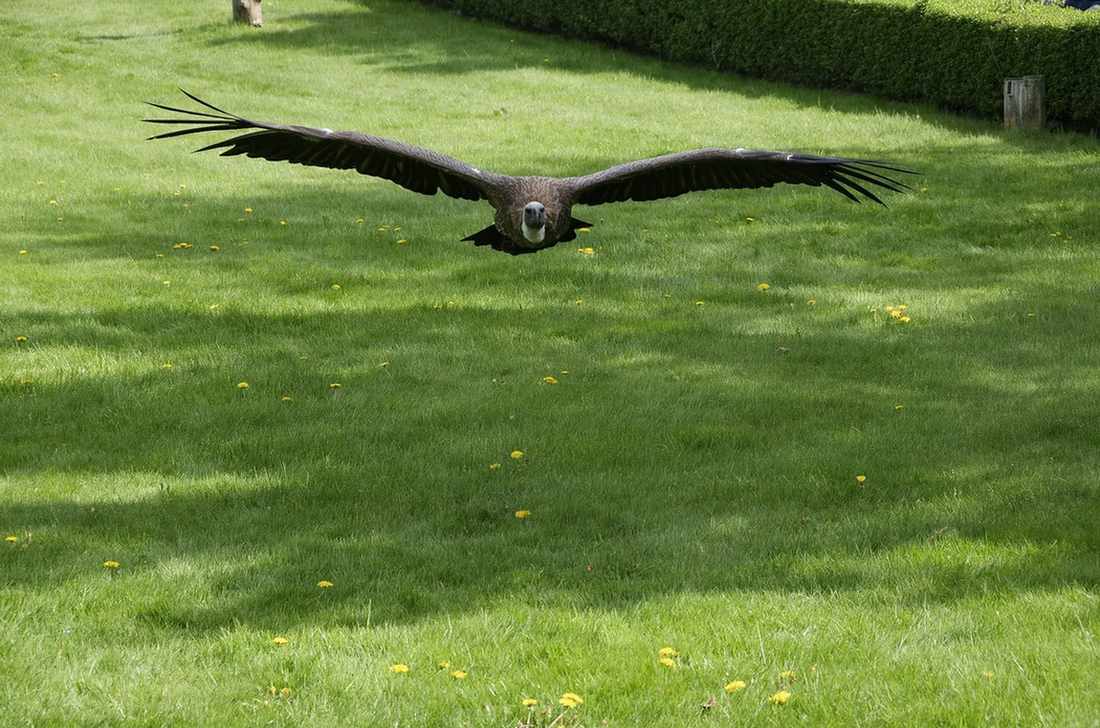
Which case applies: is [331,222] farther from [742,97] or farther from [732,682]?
[732,682]

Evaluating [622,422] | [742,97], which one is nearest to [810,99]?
[742,97]

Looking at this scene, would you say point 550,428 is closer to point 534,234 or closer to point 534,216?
point 534,234

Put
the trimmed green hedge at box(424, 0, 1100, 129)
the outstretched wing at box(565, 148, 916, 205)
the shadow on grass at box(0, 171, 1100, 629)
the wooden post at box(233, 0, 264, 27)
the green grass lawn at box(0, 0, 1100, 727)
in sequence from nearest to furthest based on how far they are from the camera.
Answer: the green grass lawn at box(0, 0, 1100, 727) < the shadow on grass at box(0, 171, 1100, 629) < the outstretched wing at box(565, 148, 916, 205) < the trimmed green hedge at box(424, 0, 1100, 129) < the wooden post at box(233, 0, 264, 27)

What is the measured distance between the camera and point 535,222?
8039 millimetres

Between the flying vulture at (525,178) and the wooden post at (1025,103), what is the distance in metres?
9.93

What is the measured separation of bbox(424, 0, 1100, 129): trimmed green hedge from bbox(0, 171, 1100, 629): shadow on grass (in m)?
4.60

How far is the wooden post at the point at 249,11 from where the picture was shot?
26.6 m

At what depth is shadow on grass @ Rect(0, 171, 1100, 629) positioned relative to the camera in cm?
709

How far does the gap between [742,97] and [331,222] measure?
8378 millimetres

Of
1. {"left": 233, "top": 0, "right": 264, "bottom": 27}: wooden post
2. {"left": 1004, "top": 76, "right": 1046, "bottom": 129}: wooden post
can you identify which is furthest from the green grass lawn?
{"left": 233, "top": 0, "right": 264, "bottom": 27}: wooden post

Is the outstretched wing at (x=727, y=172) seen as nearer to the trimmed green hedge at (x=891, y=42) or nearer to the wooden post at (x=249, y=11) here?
the trimmed green hedge at (x=891, y=42)

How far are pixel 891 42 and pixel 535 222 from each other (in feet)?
42.9

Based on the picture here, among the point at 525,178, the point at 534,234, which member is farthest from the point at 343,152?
the point at 534,234

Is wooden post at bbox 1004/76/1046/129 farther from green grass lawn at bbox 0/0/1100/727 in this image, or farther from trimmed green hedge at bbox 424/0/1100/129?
green grass lawn at bbox 0/0/1100/727
